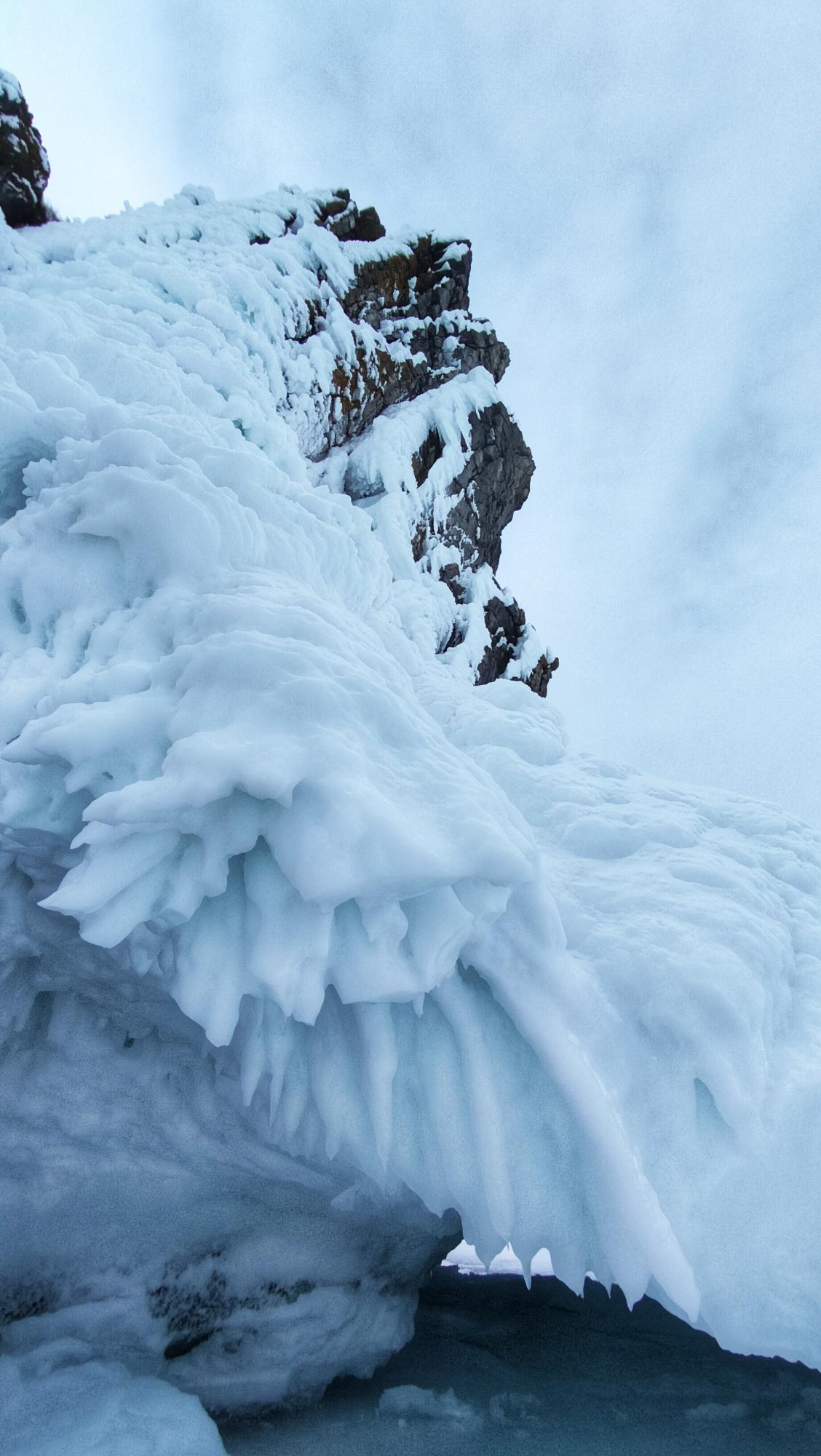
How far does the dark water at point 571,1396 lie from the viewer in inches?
84.3

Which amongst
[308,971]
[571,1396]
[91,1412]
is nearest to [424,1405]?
[571,1396]

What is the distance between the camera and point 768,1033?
1813mm

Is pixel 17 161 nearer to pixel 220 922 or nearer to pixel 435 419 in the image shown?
pixel 435 419

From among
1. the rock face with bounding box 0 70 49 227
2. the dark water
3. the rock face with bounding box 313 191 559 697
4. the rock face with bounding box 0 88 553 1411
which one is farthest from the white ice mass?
the rock face with bounding box 313 191 559 697

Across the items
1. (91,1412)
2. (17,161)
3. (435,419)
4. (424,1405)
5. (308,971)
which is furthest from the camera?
(435,419)

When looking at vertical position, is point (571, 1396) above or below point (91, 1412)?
above

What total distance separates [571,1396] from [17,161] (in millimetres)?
9683

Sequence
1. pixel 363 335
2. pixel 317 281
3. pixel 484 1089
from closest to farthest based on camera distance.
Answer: pixel 484 1089 → pixel 317 281 → pixel 363 335

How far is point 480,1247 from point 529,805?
137 centimetres

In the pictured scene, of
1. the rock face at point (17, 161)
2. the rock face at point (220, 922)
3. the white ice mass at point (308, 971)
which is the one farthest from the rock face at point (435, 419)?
the white ice mass at point (308, 971)

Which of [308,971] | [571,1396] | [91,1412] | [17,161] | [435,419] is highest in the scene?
[435,419]

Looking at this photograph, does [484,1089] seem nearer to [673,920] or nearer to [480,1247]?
[480,1247]

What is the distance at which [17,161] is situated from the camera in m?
6.62

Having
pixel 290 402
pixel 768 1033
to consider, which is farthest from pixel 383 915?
pixel 290 402
